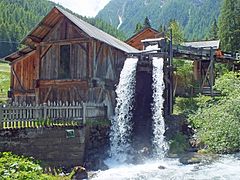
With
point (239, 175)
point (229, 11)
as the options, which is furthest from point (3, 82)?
point (239, 175)

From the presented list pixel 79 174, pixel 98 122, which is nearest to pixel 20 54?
pixel 98 122

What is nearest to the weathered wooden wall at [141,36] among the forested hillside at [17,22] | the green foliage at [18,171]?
the forested hillside at [17,22]

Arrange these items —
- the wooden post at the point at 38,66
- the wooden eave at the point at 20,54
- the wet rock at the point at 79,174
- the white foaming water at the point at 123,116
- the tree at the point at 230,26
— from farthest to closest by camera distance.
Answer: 1. the tree at the point at 230,26
2. the wooden eave at the point at 20,54
3. the wooden post at the point at 38,66
4. the white foaming water at the point at 123,116
5. the wet rock at the point at 79,174

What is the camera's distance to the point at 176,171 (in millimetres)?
18219

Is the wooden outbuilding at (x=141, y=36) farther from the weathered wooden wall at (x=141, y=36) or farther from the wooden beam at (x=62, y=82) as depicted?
the wooden beam at (x=62, y=82)

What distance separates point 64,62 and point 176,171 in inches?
479

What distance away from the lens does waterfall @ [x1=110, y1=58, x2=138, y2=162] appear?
22.4 metres

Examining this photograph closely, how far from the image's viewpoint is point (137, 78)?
30.1 m

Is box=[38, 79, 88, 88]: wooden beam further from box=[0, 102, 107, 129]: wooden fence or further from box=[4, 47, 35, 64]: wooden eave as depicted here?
box=[0, 102, 107, 129]: wooden fence

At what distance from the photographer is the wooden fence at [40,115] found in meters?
18.8

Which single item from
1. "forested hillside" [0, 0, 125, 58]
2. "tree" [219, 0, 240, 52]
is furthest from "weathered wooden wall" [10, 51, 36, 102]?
"forested hillside" [0, 0, 125, 58]

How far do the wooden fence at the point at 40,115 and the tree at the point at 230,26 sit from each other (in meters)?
36.1

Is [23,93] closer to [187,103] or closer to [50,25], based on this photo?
[50,25]

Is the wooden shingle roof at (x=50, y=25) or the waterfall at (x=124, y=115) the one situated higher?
the wooden shingle roof at (x=50, y=25)
